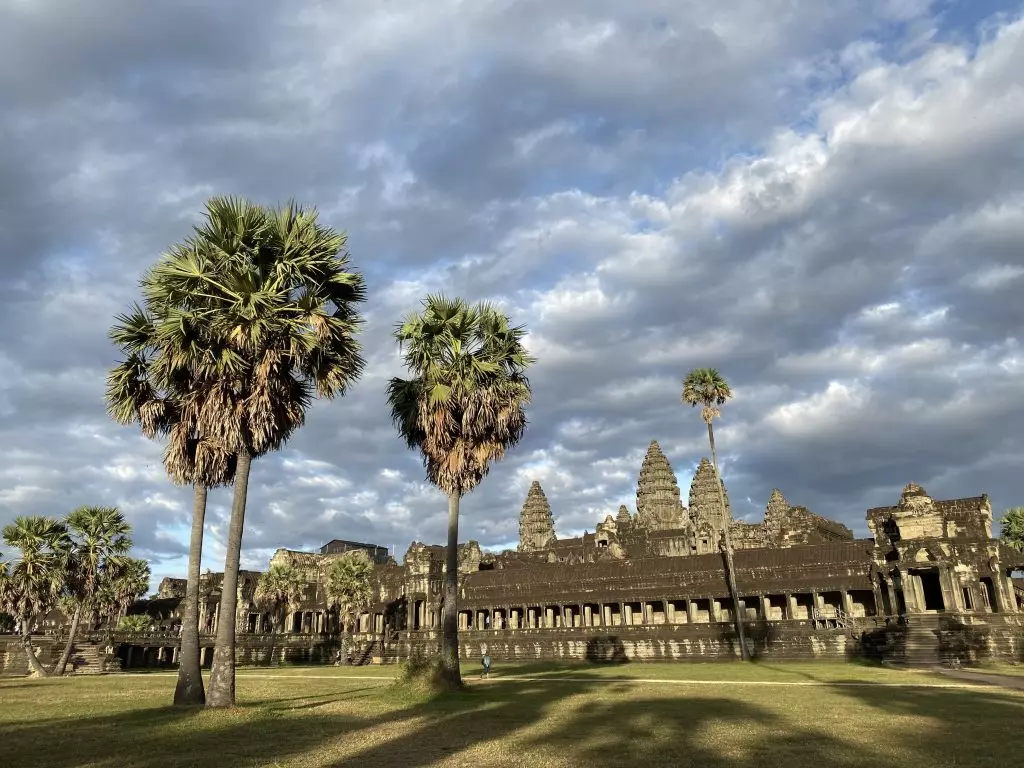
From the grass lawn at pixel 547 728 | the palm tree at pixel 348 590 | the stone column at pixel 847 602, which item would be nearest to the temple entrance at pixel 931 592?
the stone column at pixel 847 602

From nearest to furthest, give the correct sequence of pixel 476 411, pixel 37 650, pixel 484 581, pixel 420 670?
pixel 420 670 < pixel 476 411 < pixel 37 650 < pixel 484 581

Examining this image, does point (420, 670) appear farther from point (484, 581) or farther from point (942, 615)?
point (484, 581)

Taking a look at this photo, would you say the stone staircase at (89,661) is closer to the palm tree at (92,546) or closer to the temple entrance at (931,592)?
the palm tree at (92,546)

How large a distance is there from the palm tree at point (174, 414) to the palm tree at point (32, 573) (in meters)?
28.9

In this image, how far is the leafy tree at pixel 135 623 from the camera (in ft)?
271

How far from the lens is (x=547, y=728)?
15.5 metres

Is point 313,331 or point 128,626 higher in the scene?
point 313,331

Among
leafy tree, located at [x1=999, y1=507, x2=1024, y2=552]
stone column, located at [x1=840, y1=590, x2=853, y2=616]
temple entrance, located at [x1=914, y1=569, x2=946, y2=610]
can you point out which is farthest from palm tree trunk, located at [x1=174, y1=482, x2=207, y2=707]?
leafy tree, located at [x1=999, y1=507, x2=1024, y2=552]

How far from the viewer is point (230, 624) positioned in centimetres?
1925

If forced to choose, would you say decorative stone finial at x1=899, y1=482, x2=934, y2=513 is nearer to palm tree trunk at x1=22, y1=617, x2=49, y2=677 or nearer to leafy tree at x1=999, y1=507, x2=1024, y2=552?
leafy tree at x1=999, y1=507, x2=1024, y2=552

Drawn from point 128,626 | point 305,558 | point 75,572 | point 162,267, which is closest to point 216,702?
point 162,267

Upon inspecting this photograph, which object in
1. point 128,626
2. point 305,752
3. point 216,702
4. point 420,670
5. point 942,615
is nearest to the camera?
point 305,752

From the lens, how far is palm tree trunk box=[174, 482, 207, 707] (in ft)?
63.3

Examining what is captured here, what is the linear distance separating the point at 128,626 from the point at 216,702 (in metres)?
77.3
